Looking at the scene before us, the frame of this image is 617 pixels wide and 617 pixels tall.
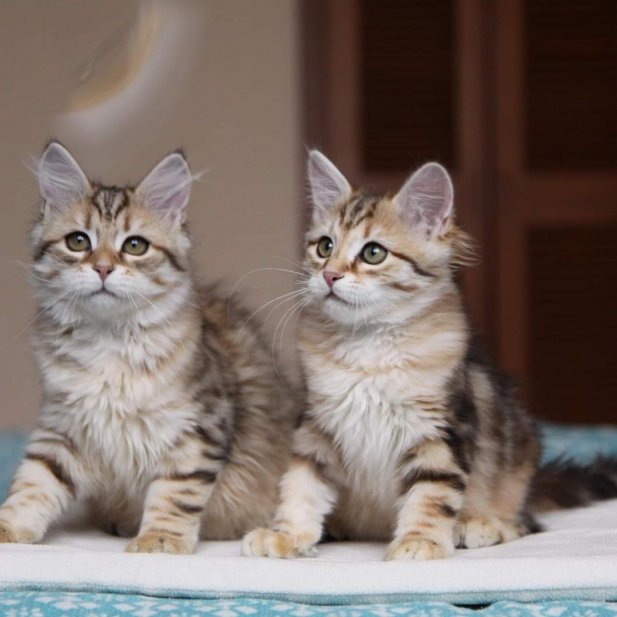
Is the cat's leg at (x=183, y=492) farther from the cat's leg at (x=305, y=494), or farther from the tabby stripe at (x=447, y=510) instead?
the tabby stripe at (x=447, y=510)

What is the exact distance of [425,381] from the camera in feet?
6.47

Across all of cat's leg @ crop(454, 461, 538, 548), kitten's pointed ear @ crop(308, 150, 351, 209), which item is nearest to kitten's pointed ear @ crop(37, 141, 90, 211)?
kitten's pointed ear @ crop(308, 150, 351, 209)

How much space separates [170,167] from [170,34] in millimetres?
2471

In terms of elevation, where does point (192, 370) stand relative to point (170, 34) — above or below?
below

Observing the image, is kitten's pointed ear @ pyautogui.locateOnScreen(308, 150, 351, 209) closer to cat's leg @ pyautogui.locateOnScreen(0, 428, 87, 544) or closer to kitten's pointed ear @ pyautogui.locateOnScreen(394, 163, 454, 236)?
kitten's pointed ear @ pyautogui.locateOnScreen(394, 163, 454, 236)

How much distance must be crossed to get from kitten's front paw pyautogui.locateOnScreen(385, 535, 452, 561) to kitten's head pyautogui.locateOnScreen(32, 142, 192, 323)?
0.58 m

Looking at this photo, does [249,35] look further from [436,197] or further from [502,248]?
[436,197]

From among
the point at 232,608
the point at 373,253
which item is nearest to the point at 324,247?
the point at 373,253

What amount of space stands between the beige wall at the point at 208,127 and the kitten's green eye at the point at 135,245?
219cm

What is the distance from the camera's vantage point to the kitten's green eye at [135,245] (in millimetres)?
2014

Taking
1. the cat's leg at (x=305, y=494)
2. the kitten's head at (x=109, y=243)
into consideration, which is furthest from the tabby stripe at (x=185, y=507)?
the kitten's head at (x=109, y=243)

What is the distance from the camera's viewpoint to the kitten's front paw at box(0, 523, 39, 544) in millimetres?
1954

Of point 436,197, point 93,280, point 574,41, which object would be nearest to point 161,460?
point 93,280

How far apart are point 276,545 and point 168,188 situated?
673 mm
